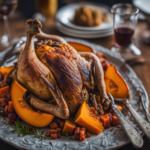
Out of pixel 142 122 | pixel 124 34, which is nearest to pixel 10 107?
pixel 142 122

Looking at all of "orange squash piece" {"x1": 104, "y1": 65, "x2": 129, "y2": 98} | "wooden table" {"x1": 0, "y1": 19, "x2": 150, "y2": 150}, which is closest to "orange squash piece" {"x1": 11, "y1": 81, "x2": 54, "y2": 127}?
"orange squash piece" {"x1": 104, "y1": 65, "x2": 129, "y2": 98}

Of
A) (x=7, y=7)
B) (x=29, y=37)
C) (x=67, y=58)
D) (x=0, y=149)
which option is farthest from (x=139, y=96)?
(x=7, y=7)

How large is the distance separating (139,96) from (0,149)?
155 cm

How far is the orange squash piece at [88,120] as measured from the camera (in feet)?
6.59

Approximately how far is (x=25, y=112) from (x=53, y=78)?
43 cm

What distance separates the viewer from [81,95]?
2.19m

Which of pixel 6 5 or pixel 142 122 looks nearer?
pixel 142 122

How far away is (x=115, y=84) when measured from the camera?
8.20ft

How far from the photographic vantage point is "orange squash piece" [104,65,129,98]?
8.03 feet

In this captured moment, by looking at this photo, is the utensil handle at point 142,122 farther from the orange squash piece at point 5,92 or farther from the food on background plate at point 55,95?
the orange squash piece at point 5,92

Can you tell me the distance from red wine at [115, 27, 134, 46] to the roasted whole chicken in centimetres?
140

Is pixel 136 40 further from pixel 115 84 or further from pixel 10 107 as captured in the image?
pixel 10 107

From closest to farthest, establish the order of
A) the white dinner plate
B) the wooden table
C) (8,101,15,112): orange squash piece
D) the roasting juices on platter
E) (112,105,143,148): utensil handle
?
1. (112,105,143,148): utensil handle
2. (8,101,15,112): orange squash piece
3. the wooden table
4. the roasting juices on platter
5. the white dinner plate

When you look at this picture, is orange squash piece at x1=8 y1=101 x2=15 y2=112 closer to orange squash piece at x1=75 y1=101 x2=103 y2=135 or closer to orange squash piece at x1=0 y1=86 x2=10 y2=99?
orange squash piece at x1=0 y1=86 x2=10 y2=99
